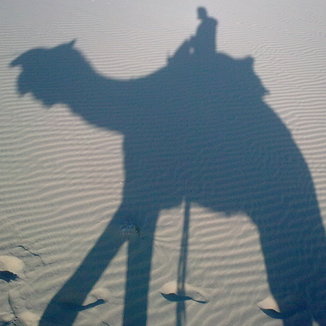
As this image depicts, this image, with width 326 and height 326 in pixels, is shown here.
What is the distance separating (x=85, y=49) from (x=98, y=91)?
2.57 meters

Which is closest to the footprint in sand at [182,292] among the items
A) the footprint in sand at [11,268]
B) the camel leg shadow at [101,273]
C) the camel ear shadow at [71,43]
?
the camel leg shadow at [101,273]

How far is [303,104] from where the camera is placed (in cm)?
636

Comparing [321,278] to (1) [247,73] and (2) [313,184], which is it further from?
(1) [247,73]

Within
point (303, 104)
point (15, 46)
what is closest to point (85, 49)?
point (15, 46)

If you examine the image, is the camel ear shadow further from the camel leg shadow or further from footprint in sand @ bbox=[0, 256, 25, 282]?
footprint in sand @ bbox=[0, 256, 25, 282]

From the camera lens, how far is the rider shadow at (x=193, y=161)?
11.2ft

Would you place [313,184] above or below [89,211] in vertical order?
above

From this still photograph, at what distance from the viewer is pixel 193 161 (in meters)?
4.85

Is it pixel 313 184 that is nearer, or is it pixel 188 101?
pixel 313 184

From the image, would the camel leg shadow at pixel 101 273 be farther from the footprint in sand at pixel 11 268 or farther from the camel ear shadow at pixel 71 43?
the camel ear shadow at pixel 71 43

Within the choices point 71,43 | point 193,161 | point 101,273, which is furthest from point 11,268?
point 71,43

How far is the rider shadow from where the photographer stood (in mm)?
3428

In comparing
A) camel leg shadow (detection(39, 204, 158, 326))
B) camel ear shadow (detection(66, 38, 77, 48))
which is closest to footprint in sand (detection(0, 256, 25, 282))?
camel leg shadow (detection(39, 204, 158, 326))

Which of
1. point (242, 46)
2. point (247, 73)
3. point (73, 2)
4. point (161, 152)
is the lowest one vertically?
point (161, 152)
